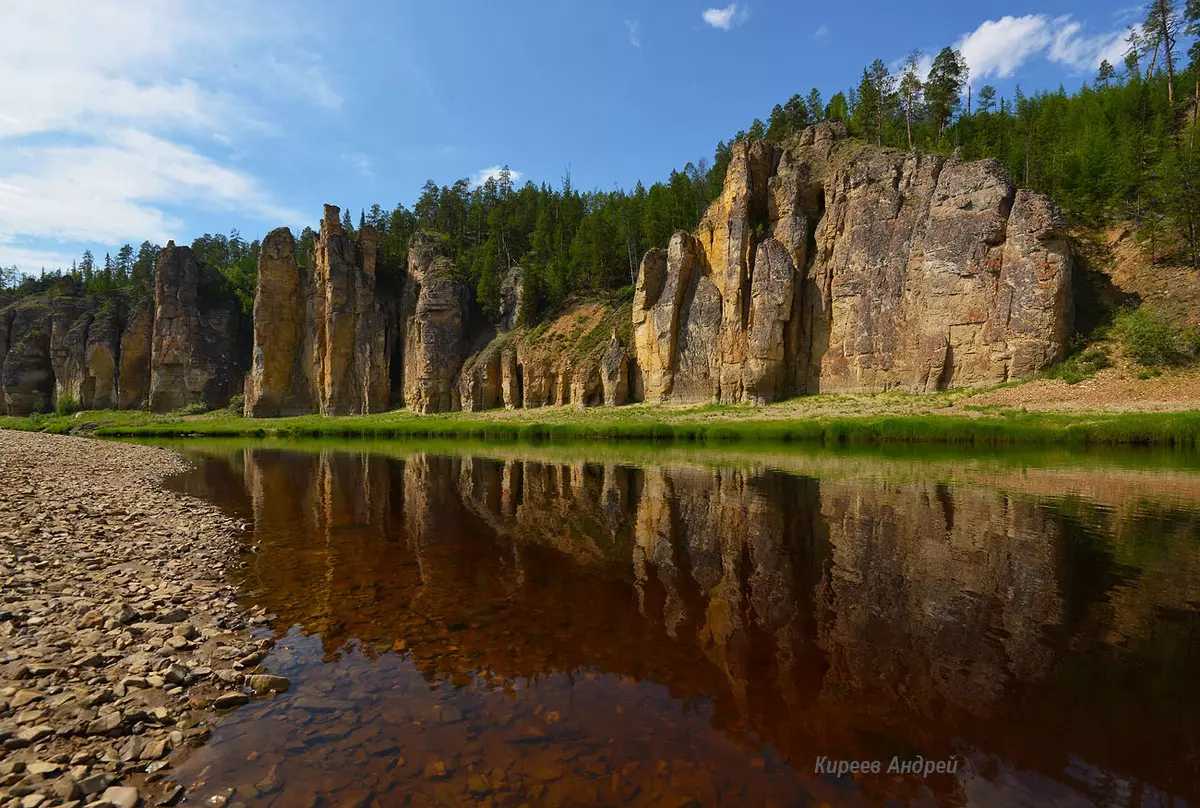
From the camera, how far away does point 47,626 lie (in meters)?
7.05

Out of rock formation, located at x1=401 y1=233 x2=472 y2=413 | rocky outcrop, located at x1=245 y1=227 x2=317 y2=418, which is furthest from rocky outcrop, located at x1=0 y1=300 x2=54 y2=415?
rock formation, located at x1=401 y1=233 x2=472 y2=413

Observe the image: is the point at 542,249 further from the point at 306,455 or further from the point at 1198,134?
the point at 1198,134

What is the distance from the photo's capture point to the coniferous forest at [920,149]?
163 ft

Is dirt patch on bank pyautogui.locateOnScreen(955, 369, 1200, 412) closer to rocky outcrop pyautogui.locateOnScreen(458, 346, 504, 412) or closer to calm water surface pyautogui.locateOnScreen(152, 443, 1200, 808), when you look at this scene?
calm water surface pyautogui.locateOnScreen(152, 443, 1200, 808)

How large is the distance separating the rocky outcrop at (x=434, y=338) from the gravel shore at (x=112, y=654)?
57285 mm

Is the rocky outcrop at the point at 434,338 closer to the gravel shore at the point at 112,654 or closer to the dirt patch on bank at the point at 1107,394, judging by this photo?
the dirt patch on bank at the point at 1107,394

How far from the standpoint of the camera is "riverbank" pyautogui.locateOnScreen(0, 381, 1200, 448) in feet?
97.6

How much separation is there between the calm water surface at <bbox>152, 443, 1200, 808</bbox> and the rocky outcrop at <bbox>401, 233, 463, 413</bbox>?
184 ft

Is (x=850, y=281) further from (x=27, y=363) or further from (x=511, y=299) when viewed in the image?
(x=27, y=363)

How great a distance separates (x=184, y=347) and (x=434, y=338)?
41152mm

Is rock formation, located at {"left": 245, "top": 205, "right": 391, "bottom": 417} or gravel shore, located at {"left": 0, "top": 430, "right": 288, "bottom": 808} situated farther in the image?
rock formation, located at {"left": 245, "top": 205, "right": 391, "bottom": 417}

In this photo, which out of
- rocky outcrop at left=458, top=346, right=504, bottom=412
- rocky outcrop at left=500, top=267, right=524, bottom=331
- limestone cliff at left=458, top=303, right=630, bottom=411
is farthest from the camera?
rocky outcrop at left=500, top=267, right=524, bottom=331

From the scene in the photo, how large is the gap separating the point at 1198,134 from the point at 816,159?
1260 inches

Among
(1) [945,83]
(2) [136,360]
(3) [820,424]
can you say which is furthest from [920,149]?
(2) [136,360]
